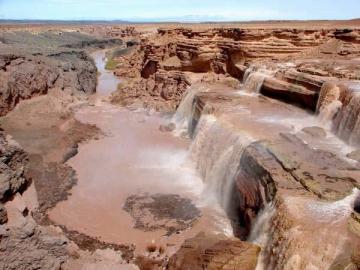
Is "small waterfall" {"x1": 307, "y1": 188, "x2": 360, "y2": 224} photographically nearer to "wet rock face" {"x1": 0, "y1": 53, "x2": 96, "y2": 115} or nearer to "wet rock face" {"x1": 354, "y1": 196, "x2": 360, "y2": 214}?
"wet rock face" {"x1": 354, "y1": 196, "x2": 360, "y2": 214}

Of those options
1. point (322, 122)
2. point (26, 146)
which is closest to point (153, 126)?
point (26, 146)

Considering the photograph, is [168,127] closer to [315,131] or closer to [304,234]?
[315,131]

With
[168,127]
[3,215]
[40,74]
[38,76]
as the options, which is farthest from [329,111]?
[40,74]

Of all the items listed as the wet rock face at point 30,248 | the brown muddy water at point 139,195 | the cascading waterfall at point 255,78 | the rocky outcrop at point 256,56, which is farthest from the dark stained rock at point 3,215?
the cascading waterfall at point 255,78

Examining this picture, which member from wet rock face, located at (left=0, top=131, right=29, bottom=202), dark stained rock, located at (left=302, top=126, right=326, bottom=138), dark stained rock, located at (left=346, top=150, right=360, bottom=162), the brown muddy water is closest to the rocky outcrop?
dark stained rock, located at (left=302, top=126, right=326, bottom=138)

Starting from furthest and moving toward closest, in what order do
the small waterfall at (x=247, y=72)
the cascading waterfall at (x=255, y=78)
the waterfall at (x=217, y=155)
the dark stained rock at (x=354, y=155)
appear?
the small waterfall at (x=247, y=72)
the cascading waterfall at (x=255, y=78)
the waterfall at (x=217, y=155)
the dark stained rock at (x=354, y=155)

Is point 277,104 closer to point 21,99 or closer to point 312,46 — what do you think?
point 312,46

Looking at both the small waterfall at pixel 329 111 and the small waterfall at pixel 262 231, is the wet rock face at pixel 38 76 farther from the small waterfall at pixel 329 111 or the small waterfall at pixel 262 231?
the small waterfall at pixel 262 231

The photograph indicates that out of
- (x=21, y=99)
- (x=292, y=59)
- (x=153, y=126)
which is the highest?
(x=292, y=59)
